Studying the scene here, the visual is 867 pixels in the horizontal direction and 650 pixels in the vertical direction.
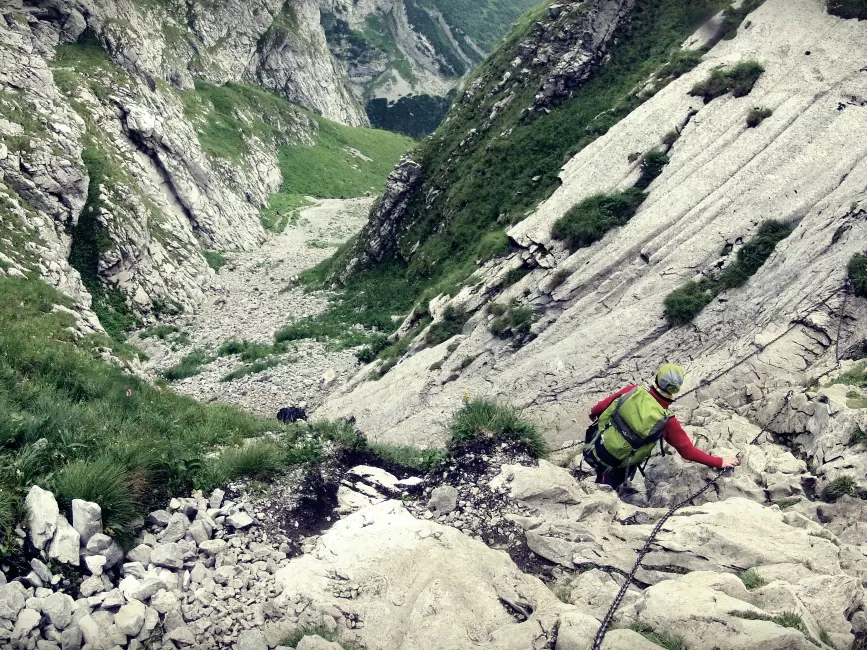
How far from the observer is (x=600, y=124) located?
78.5ft

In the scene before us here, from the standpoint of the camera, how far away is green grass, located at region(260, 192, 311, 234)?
2278 inches

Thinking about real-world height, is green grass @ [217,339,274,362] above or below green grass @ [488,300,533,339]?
below

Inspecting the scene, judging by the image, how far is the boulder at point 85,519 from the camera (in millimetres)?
6375

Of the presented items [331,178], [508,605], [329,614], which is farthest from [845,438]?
[331,178]

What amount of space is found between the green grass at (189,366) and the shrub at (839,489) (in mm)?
23587

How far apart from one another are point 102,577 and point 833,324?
1463 cm

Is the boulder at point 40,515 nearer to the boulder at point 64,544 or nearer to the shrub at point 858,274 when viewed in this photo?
the boulder at point 64,544

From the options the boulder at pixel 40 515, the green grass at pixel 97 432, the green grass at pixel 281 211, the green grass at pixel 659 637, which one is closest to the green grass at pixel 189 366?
the green grass at pixel 97 432

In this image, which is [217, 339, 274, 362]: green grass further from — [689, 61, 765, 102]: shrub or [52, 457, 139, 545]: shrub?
[689, 61, 765, 102]: shrub

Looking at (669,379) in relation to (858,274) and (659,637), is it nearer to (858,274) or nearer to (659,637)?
(659,637)

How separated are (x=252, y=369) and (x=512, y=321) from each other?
12.5 metres

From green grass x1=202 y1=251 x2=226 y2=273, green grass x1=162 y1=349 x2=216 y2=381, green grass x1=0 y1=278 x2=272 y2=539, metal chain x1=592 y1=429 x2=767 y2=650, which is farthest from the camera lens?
green grass x1=202 y1=251 x2=226 y2=273

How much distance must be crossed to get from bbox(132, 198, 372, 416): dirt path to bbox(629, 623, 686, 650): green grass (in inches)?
649

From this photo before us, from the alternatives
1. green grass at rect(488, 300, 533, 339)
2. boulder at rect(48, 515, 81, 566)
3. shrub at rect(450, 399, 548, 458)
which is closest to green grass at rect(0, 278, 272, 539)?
boulder at rect(48, 515, 81, 566)
